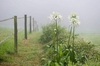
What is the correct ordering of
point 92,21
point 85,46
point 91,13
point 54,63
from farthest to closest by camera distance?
point 91,13 → point 92,21 → point 85,46 → point 54,63

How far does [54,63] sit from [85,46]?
212cm

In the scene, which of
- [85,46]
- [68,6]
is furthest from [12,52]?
[68,6]

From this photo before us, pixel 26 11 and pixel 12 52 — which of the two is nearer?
pixel 12 52

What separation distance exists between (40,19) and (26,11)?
316 cm

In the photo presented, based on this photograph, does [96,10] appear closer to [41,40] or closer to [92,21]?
[92,21]

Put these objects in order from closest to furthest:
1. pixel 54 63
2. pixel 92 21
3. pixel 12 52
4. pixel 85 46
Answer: pixel 54 63, pixel 85 46, pixel 12 52, pixel 92 21

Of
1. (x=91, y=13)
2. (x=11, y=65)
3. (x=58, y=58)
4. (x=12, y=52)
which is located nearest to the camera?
(x=58, y=58)

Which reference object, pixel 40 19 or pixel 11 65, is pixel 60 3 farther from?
pixel 11 65

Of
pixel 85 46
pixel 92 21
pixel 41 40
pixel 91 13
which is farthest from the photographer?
pixel 91 13

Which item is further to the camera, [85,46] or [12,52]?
[12,52]

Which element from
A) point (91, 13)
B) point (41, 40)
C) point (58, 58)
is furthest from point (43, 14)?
point (58, 58)

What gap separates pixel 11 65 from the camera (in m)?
7.12

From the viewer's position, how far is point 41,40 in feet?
39.9

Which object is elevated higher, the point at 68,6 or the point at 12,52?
the point at 68,6
